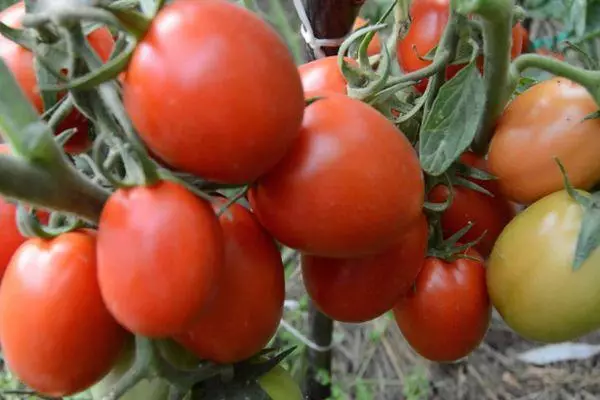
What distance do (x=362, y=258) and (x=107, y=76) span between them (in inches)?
9.2

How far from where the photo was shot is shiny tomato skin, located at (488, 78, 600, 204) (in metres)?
0.56

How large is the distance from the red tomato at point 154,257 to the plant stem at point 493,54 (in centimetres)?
25

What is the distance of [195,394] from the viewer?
1.98 ft

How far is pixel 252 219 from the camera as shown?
49cm

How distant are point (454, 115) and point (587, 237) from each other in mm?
135

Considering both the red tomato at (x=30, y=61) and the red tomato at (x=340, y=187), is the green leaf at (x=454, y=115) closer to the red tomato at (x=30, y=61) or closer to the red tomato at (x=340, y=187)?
the red tomato at (x=340, y=187)

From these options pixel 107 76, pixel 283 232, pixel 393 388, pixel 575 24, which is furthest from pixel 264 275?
pixel 393 388

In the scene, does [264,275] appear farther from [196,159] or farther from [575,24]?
[575,24]

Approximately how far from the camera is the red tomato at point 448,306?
0.62 m

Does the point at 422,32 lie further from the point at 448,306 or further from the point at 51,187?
the point at 51,187

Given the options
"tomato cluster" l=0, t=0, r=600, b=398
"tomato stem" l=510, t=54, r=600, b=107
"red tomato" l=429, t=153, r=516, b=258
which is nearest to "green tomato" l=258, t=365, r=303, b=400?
"tomato cluster" l=0, t=0, r=600, b=398

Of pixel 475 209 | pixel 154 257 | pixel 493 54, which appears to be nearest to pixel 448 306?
pixel 475 209

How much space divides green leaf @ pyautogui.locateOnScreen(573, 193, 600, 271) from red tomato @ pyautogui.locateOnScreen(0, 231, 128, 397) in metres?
0.34

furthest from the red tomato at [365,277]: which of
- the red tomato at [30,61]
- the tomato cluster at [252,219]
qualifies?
the red tomato at [30,61]
